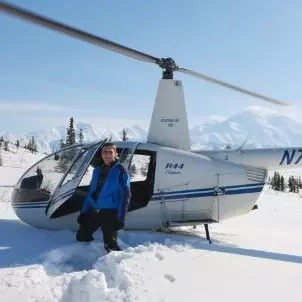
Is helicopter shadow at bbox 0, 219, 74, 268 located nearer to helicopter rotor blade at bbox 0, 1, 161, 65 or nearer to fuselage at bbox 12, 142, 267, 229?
fuselage at bbox 12, 142, 267, 229

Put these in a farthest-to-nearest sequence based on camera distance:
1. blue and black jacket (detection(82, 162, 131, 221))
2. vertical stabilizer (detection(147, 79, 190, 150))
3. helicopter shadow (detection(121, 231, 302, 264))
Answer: vertical stabilizer (detection(147, 79, 190, 150)), helicopter shadow (detection(121, 231, 302, 264)), blue and black jacket (detection(82, 162, 131, 221))

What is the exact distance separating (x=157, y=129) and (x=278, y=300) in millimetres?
5135

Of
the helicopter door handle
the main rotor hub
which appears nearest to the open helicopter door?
the main rotor hub

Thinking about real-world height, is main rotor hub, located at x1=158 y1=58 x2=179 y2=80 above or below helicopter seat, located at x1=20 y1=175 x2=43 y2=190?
above

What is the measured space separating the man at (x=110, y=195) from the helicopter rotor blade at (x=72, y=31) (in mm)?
1703

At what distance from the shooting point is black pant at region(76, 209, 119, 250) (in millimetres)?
7148

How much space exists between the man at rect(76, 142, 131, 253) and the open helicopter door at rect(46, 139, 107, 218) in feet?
3.75

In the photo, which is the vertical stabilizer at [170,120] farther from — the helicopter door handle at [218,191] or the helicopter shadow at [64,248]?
the helicopter shadow at [64,248]

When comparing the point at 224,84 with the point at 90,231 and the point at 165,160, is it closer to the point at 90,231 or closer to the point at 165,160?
the point at 165,160

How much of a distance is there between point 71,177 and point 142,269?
336cm

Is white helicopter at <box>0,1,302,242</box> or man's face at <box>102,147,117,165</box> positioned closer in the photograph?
man's face at <box>102,147,117,165</box>

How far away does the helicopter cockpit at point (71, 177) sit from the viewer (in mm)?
8523

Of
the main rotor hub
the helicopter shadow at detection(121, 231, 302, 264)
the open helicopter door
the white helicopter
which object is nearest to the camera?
the helicopter shadow at detection(121, 231, 302, 264)

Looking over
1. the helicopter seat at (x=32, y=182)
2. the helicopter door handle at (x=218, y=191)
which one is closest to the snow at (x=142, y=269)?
the helicopter seat at (x=32, y=182)
